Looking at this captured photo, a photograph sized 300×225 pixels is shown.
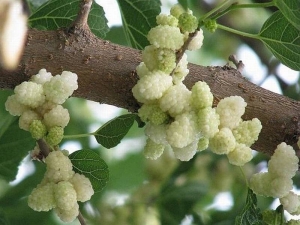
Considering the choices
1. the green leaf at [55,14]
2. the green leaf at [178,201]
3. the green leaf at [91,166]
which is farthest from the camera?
the green leaf at [178,201]

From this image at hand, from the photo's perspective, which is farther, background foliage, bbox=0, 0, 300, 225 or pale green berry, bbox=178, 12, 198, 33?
background foliage, bbox=0, 0, 300, 225

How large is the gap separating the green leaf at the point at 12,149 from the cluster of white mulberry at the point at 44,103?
44 centimetres

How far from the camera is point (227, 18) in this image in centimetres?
182

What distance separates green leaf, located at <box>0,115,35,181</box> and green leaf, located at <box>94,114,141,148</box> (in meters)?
0.36

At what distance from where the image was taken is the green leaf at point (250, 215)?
708 mm

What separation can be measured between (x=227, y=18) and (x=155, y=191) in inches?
22.5

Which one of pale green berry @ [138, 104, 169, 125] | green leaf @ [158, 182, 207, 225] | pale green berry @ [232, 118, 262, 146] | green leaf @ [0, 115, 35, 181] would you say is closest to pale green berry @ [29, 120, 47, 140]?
pale green berry @ [138, 104, 169, 125]

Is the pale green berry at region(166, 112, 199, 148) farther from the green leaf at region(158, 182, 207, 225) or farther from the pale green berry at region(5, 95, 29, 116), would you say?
the green leaf at region(158, 182, 207, 225)

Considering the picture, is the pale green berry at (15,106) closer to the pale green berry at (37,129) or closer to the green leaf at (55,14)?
the pale green berry at (37,129)

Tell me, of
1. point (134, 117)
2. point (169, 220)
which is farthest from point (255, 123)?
point (169, 220)

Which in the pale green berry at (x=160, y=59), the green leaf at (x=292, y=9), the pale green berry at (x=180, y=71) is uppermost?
the green leaf at (x=292, y=9)

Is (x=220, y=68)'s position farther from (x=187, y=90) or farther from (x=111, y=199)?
(x=111, y=199)

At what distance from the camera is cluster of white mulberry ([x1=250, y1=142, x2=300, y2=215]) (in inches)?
25.7

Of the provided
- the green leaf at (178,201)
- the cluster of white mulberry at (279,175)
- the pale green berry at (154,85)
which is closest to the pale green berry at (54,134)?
the pale green berry at (154,85)
